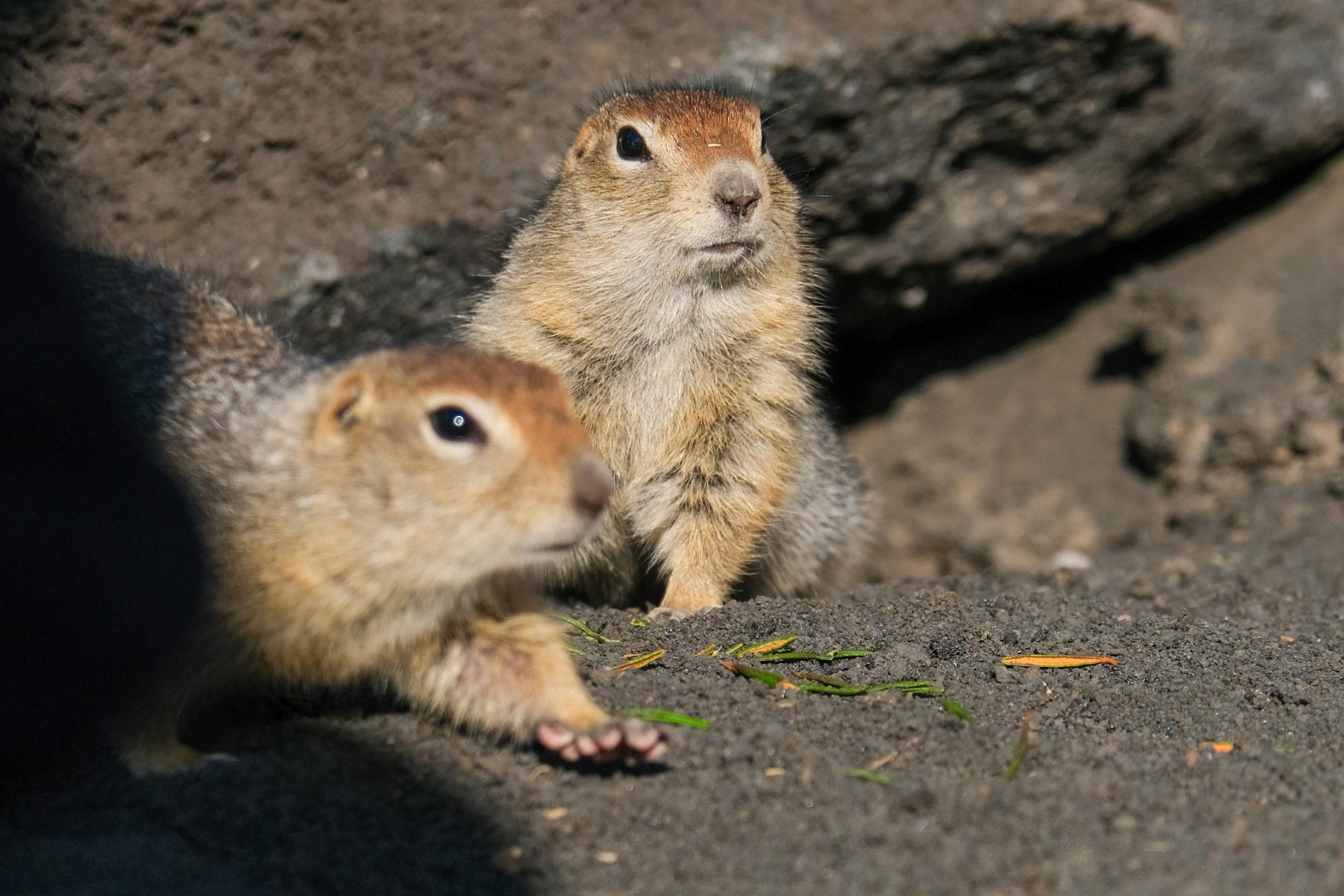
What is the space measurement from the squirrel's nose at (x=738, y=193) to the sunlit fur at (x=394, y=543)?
1.32 meters

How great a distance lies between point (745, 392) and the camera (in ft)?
17.0

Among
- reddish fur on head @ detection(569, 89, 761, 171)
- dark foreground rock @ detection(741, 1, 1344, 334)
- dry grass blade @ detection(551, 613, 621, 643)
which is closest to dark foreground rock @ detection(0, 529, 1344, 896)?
dry grass blade @ detection(551, 613, 621, 643)

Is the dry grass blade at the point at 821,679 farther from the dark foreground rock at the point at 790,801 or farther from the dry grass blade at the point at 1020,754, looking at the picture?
the dry grass blade at the point at 1020,754

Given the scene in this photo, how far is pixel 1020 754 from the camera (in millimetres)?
3564

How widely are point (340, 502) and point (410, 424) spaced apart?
0.28 meters

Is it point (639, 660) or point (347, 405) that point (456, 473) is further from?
point (639, 660)

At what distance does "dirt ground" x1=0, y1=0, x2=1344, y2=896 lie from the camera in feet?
10.5

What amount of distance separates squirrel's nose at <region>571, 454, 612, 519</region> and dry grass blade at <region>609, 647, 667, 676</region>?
0.88 meters

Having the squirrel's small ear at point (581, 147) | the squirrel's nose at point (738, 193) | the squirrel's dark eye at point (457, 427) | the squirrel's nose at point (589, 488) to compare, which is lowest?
the squirrel's nose at point (589, 488)

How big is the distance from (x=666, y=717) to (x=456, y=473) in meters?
0.92

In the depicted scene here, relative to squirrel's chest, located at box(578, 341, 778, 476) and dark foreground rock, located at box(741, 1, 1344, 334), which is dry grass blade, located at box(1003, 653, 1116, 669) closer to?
squirrel's chest, located at box(578, 341, 778, 476)

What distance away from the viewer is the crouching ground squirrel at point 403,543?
133 inches

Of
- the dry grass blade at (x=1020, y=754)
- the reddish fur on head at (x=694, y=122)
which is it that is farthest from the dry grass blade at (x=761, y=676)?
the reddish fur on head at (x=694, y=122)

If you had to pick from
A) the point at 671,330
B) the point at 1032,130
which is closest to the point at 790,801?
the point at 671,330
